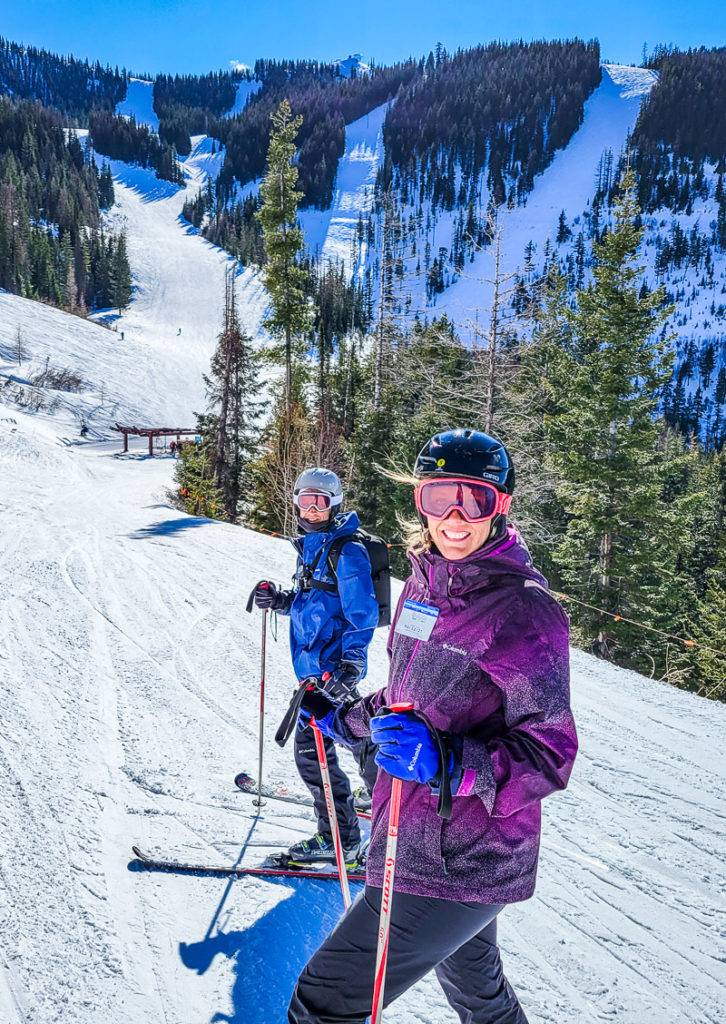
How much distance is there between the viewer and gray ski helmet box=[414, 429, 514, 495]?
1.90 m

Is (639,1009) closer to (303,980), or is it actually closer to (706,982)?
(706,982)

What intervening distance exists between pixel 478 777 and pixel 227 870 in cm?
271

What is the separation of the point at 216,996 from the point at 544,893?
6.39 feet

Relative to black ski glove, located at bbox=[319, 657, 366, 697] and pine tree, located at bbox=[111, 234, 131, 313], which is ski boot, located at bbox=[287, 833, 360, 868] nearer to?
black ski glove, located at bbox=[319, 657, 366, 697]

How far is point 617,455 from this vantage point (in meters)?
16.9

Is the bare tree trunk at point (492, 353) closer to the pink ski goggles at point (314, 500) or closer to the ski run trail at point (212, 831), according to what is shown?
the ski run trail at point (212, 831)

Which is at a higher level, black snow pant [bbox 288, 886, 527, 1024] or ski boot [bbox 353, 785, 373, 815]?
black snow pant [bbox 288, 886, 527, 1024]

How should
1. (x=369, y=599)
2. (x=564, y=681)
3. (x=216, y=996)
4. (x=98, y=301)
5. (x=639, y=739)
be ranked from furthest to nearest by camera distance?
(x=98, y=301) < (x=639, y=739) < (x=369, y=599) < (x=216, y=996) < (x=564, y=681)

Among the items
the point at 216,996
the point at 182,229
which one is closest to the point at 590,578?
the point at 216,996

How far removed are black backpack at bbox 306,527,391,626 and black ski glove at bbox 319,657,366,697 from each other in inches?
11.9

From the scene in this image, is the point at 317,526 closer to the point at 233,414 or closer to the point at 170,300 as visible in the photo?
the point at 233,414

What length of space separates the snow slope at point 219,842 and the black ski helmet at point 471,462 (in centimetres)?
245

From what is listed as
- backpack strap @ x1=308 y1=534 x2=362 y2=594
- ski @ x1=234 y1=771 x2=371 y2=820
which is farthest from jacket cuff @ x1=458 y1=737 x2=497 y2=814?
ski @ x1=234 y1=771 x2=371 y2=820

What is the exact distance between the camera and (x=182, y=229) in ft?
392
